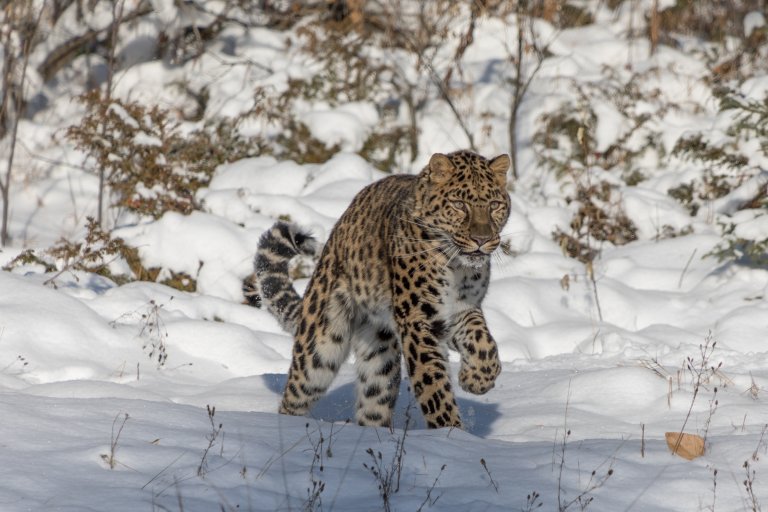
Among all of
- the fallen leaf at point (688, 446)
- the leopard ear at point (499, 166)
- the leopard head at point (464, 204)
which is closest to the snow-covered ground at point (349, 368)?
the fallen leaf at point (688, 446)

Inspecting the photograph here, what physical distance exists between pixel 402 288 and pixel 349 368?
234 cm

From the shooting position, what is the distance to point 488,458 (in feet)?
15.3

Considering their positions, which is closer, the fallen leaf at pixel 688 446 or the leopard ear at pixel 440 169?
the fallen leaf at pixel 688 446

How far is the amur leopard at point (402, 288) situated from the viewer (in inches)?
219

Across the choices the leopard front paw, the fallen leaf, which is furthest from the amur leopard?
the fallen leaf

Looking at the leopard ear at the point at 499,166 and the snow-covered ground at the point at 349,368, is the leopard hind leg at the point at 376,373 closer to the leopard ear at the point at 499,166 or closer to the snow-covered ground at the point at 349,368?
the snow-covered ground at the point at 349,368

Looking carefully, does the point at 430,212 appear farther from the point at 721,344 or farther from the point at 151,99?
the point at 151,99

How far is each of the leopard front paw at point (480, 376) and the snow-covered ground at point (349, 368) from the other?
0.38 meters

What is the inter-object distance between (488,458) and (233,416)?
1.30 meters

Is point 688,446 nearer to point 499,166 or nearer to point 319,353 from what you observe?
point 499,166

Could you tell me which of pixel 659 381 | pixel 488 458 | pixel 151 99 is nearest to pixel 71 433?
pixel 488 458

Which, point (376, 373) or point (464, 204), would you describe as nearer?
point (464, 204)

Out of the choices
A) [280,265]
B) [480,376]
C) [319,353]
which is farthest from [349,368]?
[480,376]

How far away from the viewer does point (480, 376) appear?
18.0 feet
